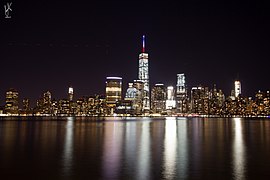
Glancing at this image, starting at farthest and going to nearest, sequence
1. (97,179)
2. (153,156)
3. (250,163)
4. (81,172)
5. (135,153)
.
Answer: (135,153) < (153,156) < (250,163) < (81,172) < (97,179)

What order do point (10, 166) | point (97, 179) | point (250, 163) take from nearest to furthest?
point (97, 179)
point (10, 166)
point (250, 163)

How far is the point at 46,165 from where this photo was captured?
61.7 ft

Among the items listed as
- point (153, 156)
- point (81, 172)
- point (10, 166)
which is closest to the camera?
point (81, 172)

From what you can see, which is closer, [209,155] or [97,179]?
[97,179]

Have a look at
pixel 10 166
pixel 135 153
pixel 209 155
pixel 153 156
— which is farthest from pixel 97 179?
pixel 209 155

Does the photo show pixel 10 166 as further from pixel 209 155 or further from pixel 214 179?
pixel 209 155

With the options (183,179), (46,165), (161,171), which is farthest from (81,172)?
(183,179)

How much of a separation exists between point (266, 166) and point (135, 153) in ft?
33.3

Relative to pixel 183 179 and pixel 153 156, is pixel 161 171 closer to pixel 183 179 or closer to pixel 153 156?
pixel 183 179

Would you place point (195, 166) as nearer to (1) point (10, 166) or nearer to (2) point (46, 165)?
(2) point (46, 165)

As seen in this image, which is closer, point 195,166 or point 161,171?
point 161,171

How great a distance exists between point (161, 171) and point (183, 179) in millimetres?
2040

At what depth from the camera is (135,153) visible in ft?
81.4

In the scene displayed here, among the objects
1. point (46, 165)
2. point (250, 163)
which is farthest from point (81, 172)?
point (250, 163)
